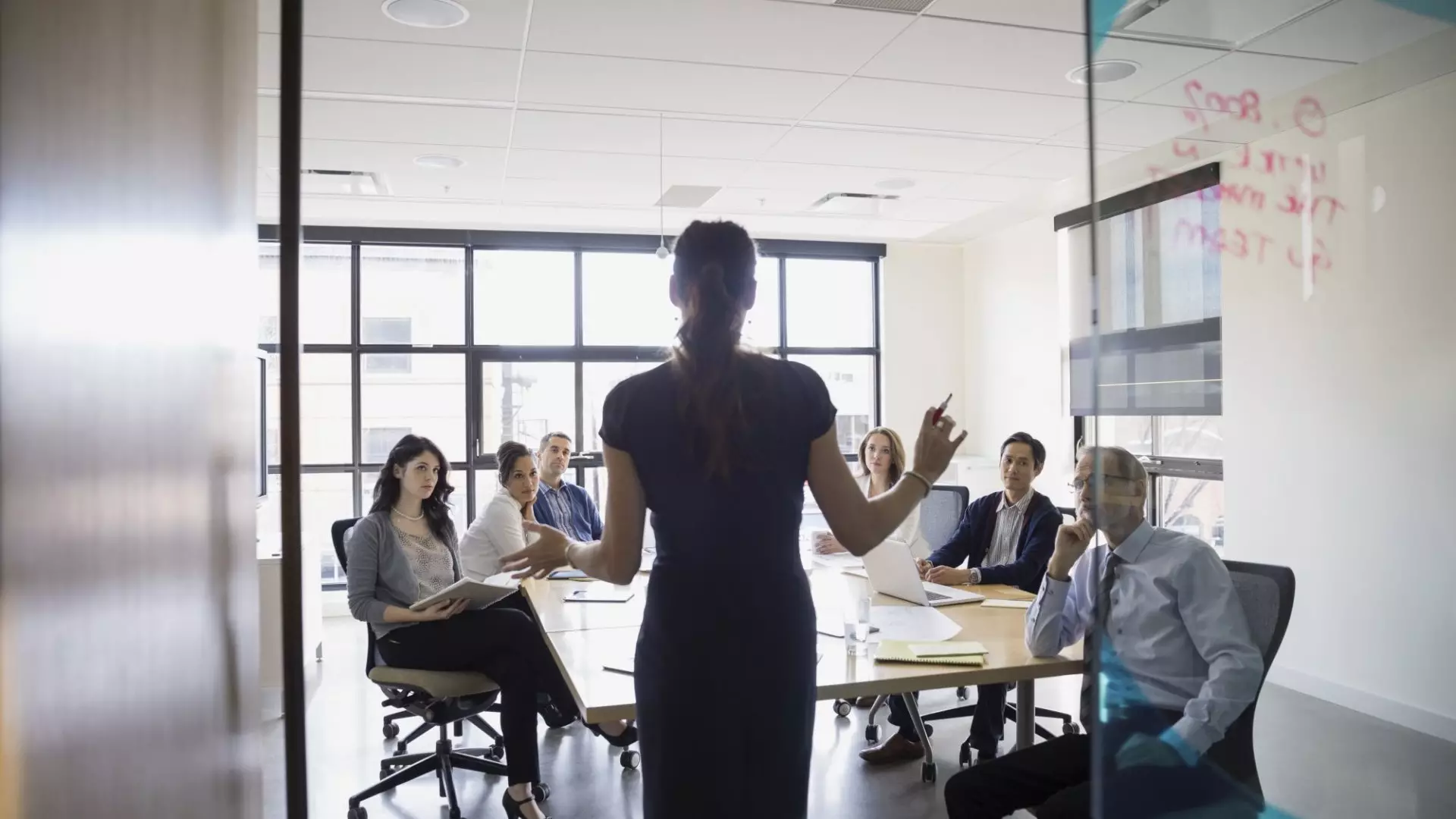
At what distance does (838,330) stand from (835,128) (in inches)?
129

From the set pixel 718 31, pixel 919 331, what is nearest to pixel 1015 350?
pixel 919 331

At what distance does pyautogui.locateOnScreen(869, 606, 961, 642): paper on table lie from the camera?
8.29 feet

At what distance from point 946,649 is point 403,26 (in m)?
2.65

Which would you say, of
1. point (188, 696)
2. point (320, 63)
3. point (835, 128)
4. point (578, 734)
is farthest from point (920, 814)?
point (320, 63)

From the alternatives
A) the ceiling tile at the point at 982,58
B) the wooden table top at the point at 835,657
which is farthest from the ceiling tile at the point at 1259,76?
the ceiling tile at the point at 982,58

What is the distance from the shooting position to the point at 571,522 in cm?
469

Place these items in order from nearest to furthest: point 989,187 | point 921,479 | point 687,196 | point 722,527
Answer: point 722,527
point 921,479
point 989,187
point 687,196

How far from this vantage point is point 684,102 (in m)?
4.08

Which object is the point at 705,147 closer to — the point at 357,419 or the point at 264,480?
the point at 264,480

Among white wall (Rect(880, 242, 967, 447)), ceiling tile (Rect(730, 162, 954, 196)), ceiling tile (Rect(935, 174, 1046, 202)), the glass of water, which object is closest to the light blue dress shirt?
the glass of water

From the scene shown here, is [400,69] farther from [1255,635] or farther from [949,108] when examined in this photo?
[1255,635]

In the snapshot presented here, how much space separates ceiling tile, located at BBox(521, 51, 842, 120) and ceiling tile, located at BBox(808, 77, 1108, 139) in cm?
15

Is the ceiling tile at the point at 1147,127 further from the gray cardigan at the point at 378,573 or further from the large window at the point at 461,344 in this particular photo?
the large window at the point at 461,344

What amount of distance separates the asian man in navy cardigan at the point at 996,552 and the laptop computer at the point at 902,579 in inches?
11.8
